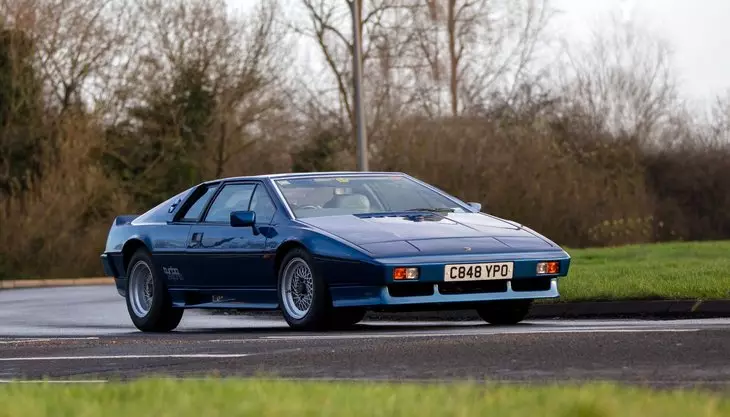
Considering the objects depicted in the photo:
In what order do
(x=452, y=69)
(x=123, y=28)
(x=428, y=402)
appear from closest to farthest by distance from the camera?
(x=428, y=402) < (x=123, y=28) < (x=452, y=69)

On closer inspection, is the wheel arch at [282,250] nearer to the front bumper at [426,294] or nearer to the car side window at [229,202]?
the front bumper at [426,294]

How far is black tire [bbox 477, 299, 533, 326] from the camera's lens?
11.9 metres

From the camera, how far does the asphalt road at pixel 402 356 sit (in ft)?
22.1

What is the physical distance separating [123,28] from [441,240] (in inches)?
1177

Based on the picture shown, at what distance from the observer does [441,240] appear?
11219mm

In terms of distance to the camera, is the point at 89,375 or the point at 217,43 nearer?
the point at 89,375

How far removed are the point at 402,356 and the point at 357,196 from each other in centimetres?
444

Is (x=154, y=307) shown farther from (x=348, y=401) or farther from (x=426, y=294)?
(x=348, y=401)

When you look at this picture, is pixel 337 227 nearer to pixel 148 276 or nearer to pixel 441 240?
pixel 441 240

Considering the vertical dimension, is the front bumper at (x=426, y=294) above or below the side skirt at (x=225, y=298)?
above

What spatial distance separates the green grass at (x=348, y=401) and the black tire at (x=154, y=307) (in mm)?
7266

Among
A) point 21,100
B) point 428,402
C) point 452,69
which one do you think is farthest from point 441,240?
point 452,69

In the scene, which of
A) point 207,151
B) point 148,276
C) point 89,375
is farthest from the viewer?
point 207,151

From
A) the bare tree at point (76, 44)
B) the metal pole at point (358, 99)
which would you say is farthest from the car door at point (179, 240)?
the bare tree at point (76, 44)
